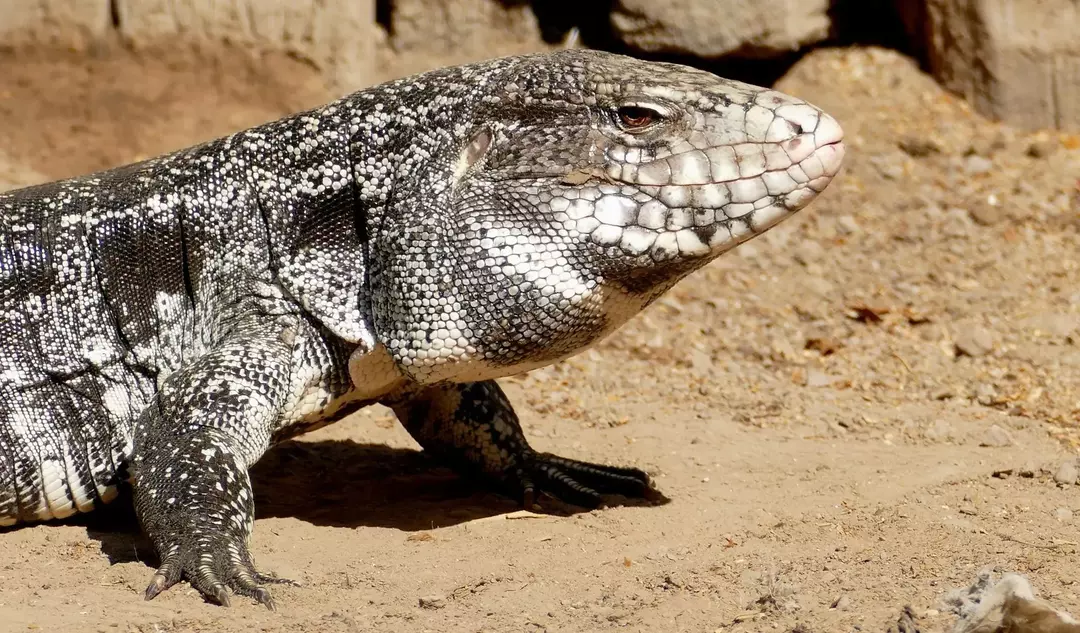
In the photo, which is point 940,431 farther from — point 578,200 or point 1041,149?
point 1041,149

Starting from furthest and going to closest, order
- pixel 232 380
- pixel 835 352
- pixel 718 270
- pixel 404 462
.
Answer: pixel 718 270 < pixel 835 352 < pixel 404 462 < pixel 232 380

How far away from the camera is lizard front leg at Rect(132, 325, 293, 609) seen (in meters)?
5.10

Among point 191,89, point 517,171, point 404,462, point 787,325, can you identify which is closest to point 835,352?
point 787,325

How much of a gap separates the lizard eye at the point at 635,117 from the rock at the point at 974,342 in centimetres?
419

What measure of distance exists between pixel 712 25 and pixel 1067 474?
640 cm

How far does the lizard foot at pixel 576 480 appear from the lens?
6.59 metres

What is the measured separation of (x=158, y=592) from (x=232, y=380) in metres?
0.89

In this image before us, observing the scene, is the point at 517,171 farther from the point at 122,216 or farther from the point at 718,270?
the point at 718,270

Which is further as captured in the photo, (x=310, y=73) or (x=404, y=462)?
(x=310, y=73)

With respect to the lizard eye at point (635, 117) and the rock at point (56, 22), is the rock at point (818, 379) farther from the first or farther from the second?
the rock at point (56, 22)

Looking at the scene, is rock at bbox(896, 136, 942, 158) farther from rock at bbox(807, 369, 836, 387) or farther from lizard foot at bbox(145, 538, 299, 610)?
lizard foot at bbox(145, 538, 299, 610)

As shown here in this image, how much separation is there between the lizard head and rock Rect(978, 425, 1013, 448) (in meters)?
2.60

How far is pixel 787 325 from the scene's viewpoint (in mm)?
9414

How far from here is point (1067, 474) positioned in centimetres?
633
